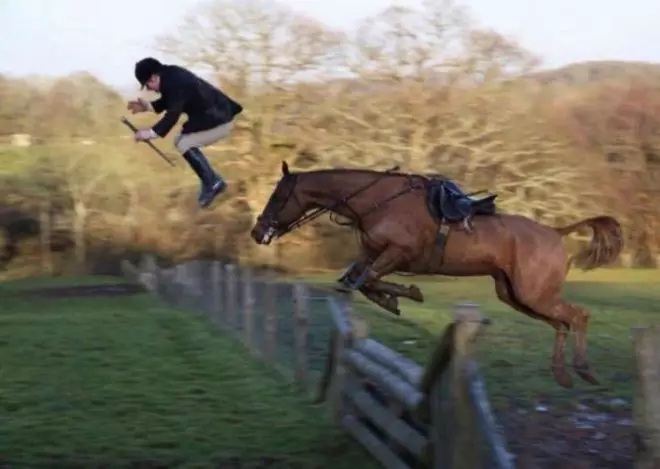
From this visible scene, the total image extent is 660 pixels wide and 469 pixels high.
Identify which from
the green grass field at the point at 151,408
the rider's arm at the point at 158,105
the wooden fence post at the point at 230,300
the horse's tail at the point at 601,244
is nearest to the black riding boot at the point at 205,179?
the rider's arm at the point at 158,105

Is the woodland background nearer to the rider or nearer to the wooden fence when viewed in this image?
the wooden fence

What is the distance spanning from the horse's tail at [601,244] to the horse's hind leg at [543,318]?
21.8 inches

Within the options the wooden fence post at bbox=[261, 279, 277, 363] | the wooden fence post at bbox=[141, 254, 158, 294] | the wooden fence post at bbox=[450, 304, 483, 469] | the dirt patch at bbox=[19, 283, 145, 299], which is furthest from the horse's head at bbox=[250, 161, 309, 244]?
the dirt patch at bbox=[19, 283, 145, 299]

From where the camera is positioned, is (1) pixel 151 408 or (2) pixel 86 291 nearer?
(1) pixel 151 408

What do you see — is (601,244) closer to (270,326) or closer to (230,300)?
(270,326)

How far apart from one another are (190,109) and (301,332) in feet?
15.0

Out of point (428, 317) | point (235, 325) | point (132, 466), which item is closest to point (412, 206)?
point (132, 466)

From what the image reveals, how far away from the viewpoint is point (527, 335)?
13867mm

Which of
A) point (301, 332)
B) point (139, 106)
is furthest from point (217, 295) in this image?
point (139, 106)

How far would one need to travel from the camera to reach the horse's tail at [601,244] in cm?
840

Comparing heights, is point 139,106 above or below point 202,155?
above

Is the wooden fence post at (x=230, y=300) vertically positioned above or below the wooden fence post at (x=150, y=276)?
above

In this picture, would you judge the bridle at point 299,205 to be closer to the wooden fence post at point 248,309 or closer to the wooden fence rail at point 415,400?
the wooden fence rail at point 415,400

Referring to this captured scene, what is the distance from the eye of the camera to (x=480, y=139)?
75.4 feet
